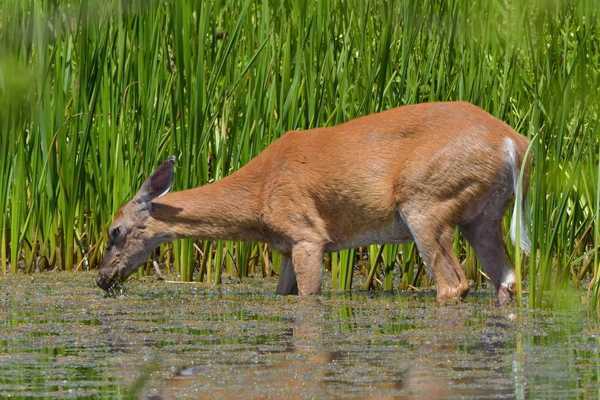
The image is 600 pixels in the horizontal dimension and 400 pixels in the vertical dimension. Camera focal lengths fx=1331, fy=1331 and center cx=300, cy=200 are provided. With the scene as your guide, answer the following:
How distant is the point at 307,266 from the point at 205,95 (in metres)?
1.28

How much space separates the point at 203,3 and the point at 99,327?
8.93ft

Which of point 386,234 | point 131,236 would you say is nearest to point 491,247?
point 386,234

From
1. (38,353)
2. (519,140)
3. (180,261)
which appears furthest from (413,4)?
(38,353)

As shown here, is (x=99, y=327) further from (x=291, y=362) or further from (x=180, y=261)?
(x=180, y=261)

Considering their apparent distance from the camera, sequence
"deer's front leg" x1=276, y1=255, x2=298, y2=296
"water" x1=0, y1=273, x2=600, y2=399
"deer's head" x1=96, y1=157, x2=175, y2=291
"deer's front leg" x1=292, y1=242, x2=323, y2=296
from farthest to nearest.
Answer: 1. "deer's head" x1=96, y1=157, x2=175, y2=291
2. "deer's front leg" x1=276, y1=255, x2=298, y2=296
3. "deer's front leg" x1=292, y1=242, x2=323, y2=296
4. "water" x1=0, y1=273, x2=600, y2=399

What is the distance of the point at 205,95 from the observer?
8.47 m

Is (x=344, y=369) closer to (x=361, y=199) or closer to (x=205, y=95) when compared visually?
(x=361, y=199)

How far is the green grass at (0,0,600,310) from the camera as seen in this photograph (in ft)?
27.0

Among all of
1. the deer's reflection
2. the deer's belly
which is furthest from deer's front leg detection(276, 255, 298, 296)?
the deer's reflection

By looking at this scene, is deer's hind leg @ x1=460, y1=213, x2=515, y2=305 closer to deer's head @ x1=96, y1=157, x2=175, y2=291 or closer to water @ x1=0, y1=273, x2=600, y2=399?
water @ x1=0, y1=273, x2=600, y2=399

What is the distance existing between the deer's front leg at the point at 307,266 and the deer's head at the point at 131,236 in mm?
945

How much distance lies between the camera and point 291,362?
17.0 ft

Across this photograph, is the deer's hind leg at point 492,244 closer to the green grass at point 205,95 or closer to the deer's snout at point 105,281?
the green grass at point 205,95

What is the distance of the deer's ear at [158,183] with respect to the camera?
8298mm
